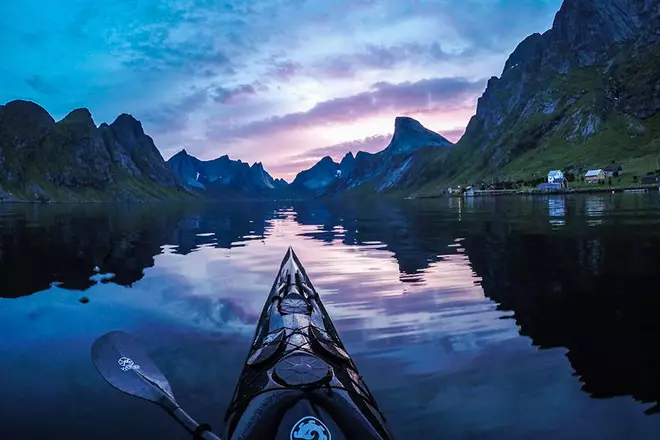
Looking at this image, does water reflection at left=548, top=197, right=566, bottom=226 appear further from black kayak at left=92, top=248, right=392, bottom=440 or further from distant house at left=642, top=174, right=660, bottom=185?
distant house at left=642, top=174, right=660, bottom=185

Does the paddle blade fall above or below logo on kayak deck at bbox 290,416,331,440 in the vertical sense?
below

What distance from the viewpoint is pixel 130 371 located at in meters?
10.4

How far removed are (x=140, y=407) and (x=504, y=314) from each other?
13663 millimetres

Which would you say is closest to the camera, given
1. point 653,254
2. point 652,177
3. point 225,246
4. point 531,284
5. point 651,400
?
point 651,400

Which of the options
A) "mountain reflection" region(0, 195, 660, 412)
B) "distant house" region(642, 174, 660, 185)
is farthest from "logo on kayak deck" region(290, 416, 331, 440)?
"distant house" region(642, 174, 660, 185)

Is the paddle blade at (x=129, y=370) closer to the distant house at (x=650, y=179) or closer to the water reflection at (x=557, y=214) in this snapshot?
the water reflection at (x=557, y=214)

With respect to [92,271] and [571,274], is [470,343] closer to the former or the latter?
[571,274]

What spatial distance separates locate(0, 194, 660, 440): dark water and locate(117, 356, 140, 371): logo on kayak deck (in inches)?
45.1

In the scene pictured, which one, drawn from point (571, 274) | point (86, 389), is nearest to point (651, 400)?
point (86, 389)

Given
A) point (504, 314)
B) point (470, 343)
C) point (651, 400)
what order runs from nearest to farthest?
point (651, 400) → point (470, 343) → point (504, 314)

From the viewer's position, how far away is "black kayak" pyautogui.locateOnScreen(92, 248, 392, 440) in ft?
22.0

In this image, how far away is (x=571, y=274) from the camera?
81.7 feet

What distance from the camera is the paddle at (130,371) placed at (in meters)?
9.23

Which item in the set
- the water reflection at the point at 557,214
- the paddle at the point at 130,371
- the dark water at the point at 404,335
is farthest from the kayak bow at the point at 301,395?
the water reflection at the point at 557,214
